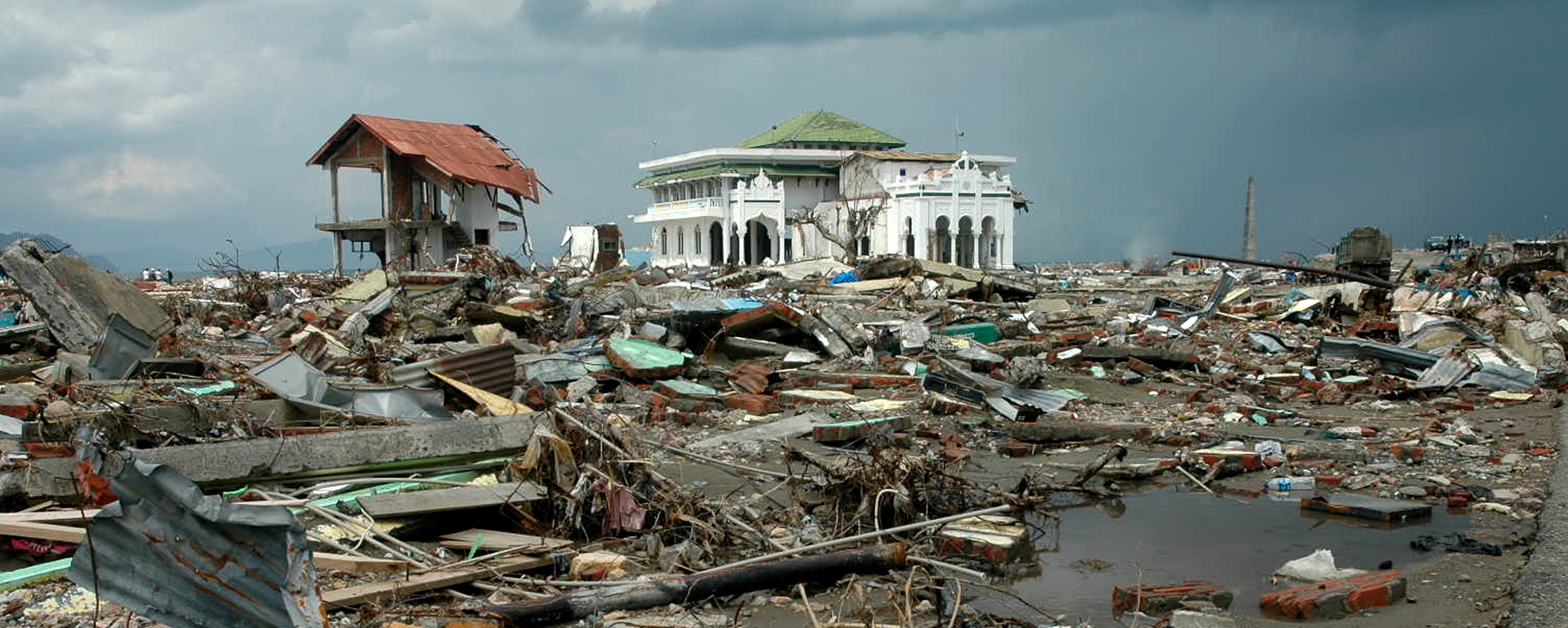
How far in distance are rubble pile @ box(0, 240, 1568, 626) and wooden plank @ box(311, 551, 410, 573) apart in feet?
0.04

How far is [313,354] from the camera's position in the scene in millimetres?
10125

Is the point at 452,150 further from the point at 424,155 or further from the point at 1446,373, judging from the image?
the point at 1446,373

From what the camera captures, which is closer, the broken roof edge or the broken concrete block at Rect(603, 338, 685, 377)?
the broken concrete block at Rect(603, 338, 685, 377)

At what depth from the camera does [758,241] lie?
43.8 m

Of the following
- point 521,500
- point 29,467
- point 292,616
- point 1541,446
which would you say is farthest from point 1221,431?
point 29,467

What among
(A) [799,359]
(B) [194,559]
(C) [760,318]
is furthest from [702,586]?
(C) [760,318]

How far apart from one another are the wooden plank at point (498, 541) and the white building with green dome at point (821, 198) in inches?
1279

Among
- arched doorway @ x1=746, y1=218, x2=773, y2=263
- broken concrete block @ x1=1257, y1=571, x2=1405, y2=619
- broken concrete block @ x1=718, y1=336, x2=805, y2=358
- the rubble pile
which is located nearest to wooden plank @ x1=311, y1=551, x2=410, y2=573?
the rubble pile

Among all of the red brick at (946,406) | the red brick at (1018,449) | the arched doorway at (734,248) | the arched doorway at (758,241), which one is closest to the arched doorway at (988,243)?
the arched doorway at (758,241)

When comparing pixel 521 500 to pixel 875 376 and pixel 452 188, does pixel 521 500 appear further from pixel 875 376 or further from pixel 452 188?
pixel 452 188

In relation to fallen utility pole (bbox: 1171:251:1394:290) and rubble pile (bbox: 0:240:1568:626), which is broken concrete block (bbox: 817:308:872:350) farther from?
fallen utility pole (bbox: 1171:251:1394:290)

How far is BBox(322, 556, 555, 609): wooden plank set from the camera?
405 cm

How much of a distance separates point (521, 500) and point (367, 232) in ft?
91.7

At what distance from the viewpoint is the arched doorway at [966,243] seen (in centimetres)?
3909
